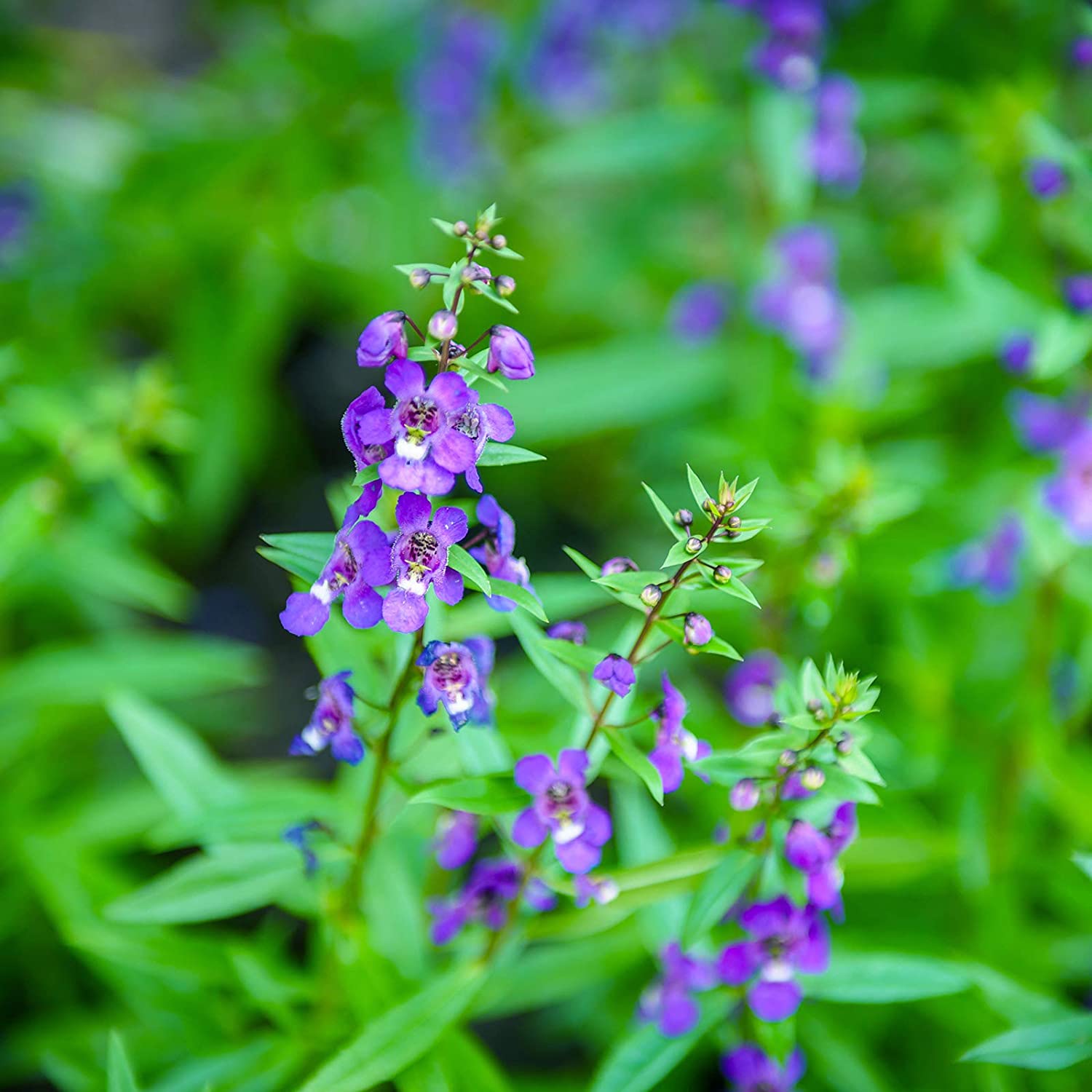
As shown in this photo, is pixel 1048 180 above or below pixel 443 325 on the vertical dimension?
above

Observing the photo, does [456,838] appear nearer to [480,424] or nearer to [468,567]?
[468,567]

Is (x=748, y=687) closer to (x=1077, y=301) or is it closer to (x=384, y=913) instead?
(x=384, y=913)

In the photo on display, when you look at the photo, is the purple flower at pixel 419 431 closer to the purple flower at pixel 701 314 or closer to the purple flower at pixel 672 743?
the purple flower at pixel 672 743

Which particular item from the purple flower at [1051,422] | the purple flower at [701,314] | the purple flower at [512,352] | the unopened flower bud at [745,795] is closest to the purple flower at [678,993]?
the unopened flower bud at [745,795]

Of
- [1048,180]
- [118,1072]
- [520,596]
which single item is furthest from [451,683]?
[1048,180]

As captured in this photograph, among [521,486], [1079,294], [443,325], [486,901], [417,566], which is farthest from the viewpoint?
[521,486]

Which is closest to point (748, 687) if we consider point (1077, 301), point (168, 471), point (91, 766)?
point (1077, 301)

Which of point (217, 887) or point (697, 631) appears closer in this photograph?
point (697, 631)

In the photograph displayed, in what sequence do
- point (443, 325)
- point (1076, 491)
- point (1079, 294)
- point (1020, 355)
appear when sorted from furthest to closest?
point (1020, 355) → point (1076, 491) → point (1079, 294) → point (443, 325)
